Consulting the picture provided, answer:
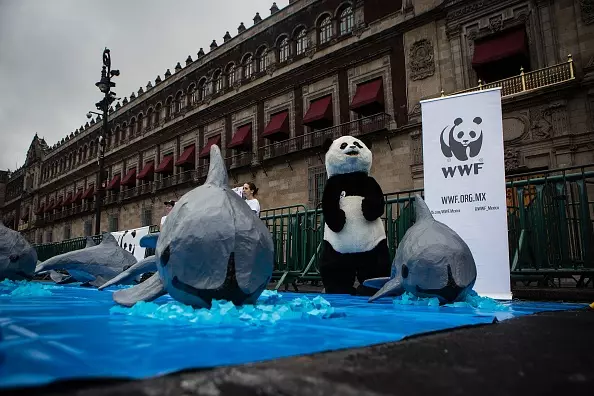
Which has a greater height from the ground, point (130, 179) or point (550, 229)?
point (130, 179)

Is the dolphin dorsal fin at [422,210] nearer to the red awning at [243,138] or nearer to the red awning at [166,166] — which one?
the red awning at [243,138]

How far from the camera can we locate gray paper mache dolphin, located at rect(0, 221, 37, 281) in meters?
4.90

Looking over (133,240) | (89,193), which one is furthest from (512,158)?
(89,193)

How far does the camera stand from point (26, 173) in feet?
164

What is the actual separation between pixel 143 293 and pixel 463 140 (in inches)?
156

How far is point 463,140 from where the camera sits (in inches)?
200

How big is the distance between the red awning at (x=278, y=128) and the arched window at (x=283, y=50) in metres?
2.69

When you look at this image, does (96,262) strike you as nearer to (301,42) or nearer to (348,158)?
(348,158)

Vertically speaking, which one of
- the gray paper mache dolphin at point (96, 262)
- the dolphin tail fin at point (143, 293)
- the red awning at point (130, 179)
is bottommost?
the dolphin tail fin at point (143, 293)

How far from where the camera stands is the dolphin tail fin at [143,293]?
277 cm

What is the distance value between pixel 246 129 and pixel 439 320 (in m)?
20.2

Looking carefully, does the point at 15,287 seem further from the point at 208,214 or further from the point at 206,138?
the point at 206,138

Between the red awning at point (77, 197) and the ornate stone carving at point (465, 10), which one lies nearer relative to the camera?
the ornate stone carving at point (465, 10)

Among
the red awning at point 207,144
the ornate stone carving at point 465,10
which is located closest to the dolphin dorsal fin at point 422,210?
the ornate stone carving at point 465,10
